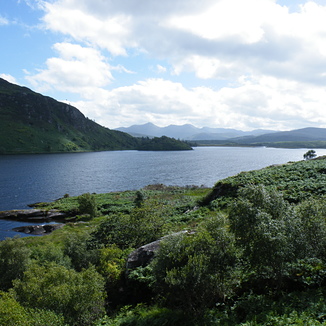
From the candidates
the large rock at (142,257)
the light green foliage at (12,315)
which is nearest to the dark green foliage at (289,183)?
the large rock at (142,257)

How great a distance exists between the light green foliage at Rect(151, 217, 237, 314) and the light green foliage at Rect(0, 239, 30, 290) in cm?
2135

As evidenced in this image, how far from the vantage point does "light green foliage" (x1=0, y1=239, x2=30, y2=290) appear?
90.0 feet

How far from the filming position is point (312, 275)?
16297mm

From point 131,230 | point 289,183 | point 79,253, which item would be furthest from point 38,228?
point 289,183

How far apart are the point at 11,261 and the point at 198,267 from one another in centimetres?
2496

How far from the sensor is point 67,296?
15.5 metres

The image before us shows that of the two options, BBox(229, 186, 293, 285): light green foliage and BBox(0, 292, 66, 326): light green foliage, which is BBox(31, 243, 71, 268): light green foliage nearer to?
BBox(0, 292, 66, 326): light green foliage

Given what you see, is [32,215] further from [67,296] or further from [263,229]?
[263,229]

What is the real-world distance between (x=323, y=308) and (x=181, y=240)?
8607 millimetres

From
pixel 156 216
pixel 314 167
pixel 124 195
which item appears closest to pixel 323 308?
pixel 156 216

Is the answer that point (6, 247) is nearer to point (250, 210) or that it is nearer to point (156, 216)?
point (156, 216)

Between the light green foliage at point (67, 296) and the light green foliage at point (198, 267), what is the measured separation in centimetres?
513

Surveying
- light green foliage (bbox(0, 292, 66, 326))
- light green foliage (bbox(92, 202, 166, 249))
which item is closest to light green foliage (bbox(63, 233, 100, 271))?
light green foliage (bbox(92, 202, 166, 249))

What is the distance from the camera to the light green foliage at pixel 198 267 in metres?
13.7
